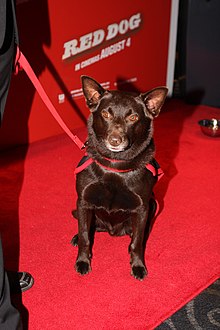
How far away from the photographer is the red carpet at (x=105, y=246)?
1896 millimetres

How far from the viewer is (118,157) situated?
200 centimetres

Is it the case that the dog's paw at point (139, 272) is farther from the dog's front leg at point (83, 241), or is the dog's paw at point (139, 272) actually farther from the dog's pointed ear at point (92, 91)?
the dog's pointed ear at point (92, 91)

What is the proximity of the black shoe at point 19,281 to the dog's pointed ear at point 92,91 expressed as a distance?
2.77ft

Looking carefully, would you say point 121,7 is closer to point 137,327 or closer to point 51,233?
point 51,233

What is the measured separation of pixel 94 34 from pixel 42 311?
2.83m

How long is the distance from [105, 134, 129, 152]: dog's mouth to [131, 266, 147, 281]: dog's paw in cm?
61

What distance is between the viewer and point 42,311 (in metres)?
1.87

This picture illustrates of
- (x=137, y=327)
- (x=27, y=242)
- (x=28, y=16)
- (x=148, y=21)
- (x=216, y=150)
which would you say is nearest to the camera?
(x=137, y=327)

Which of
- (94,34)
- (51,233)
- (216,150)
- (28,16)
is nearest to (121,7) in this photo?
(94,34)

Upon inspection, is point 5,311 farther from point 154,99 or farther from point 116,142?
point 154,99

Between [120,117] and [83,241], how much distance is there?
25.0 inches

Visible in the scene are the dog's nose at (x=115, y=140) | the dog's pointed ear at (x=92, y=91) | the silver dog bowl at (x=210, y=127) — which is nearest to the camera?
the dog's nose at (x=115, y=140)

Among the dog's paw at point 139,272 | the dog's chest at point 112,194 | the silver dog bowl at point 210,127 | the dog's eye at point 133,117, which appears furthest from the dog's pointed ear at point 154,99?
the silver dog bowl at point 210,127

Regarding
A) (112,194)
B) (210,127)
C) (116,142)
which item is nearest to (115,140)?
(116,142)
